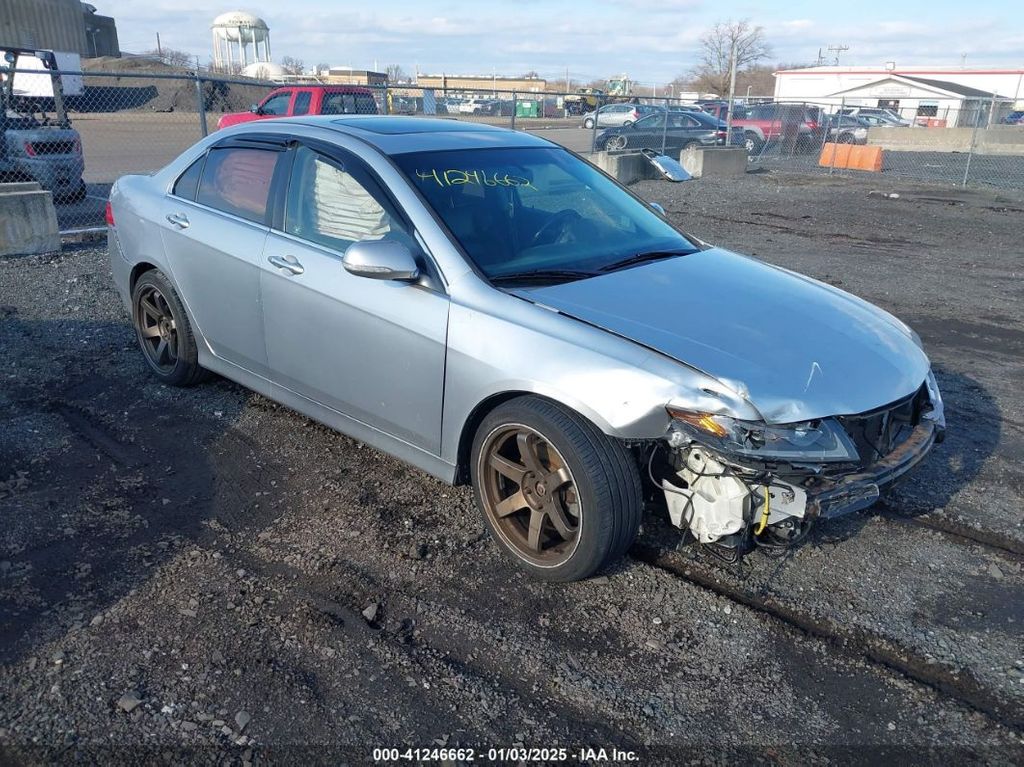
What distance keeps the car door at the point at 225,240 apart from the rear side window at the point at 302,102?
10.9 m

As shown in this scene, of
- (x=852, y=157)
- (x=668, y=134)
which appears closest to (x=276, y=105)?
(x=668, y=134)

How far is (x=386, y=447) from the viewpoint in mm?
3988

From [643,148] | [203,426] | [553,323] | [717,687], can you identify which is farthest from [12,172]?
[643,148]

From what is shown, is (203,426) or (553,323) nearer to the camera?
(553,323)

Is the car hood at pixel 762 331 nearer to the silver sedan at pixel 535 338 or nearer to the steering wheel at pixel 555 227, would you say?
the silver sedan at pixel 535 338

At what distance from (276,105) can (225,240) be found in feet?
41.1

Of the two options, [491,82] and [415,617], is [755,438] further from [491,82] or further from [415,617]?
[491,82]

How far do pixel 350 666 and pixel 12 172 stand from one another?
11312 millimetres

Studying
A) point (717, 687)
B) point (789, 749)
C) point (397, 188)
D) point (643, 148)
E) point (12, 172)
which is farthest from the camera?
point (643, 148)

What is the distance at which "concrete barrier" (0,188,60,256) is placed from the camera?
8914 mm

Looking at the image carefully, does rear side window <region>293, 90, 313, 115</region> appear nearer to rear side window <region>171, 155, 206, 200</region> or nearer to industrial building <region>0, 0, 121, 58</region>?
rear side window <region>171, 155, 206, 200</region>

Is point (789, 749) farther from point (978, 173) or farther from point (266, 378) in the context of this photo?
point (978, 173)

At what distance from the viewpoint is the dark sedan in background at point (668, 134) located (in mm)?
21672

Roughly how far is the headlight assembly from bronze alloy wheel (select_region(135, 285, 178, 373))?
11.4ft
